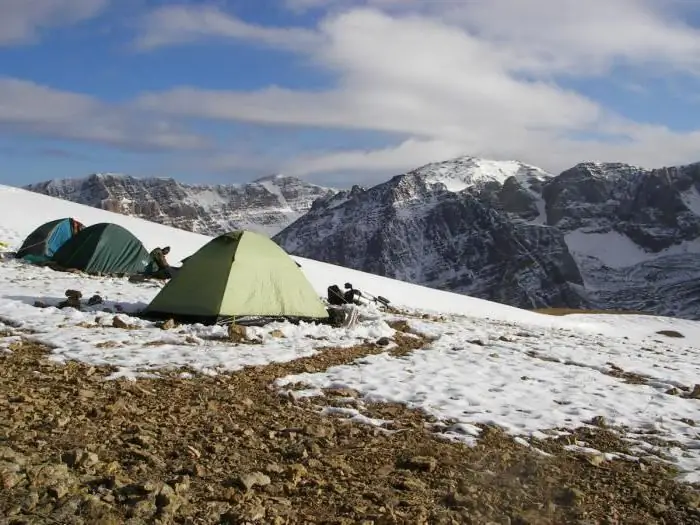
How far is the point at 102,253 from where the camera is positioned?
24266 mm

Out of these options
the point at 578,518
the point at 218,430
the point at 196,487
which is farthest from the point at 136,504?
the point at 578,518

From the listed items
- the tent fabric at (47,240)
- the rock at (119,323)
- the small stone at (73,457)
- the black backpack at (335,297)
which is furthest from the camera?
the tent fabric at (47,240)

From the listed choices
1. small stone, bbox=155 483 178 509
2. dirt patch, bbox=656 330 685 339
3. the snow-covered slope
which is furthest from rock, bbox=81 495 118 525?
dirt patch, bbox=656 330 685 339

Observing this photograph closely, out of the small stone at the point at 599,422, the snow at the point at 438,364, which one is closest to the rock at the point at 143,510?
the snow at the point at 438,364

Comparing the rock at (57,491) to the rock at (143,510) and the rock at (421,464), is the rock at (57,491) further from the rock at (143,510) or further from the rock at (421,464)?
the rock at (421,464)

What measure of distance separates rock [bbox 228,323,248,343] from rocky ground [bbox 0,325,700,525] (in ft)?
13.5

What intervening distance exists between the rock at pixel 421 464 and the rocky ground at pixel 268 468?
2 centimetres

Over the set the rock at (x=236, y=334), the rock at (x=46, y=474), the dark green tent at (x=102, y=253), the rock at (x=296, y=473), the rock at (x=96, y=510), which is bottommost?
the rock at (x=296, y=473)

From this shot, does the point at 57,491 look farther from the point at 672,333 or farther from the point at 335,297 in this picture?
the point at 672,333

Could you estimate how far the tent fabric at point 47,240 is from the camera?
2540 centimetres

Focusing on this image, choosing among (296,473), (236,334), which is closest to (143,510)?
(296,473)

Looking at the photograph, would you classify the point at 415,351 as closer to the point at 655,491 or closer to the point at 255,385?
the point at 255,385

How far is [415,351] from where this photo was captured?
1480cm

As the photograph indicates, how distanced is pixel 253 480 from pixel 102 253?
20021 millimetres
